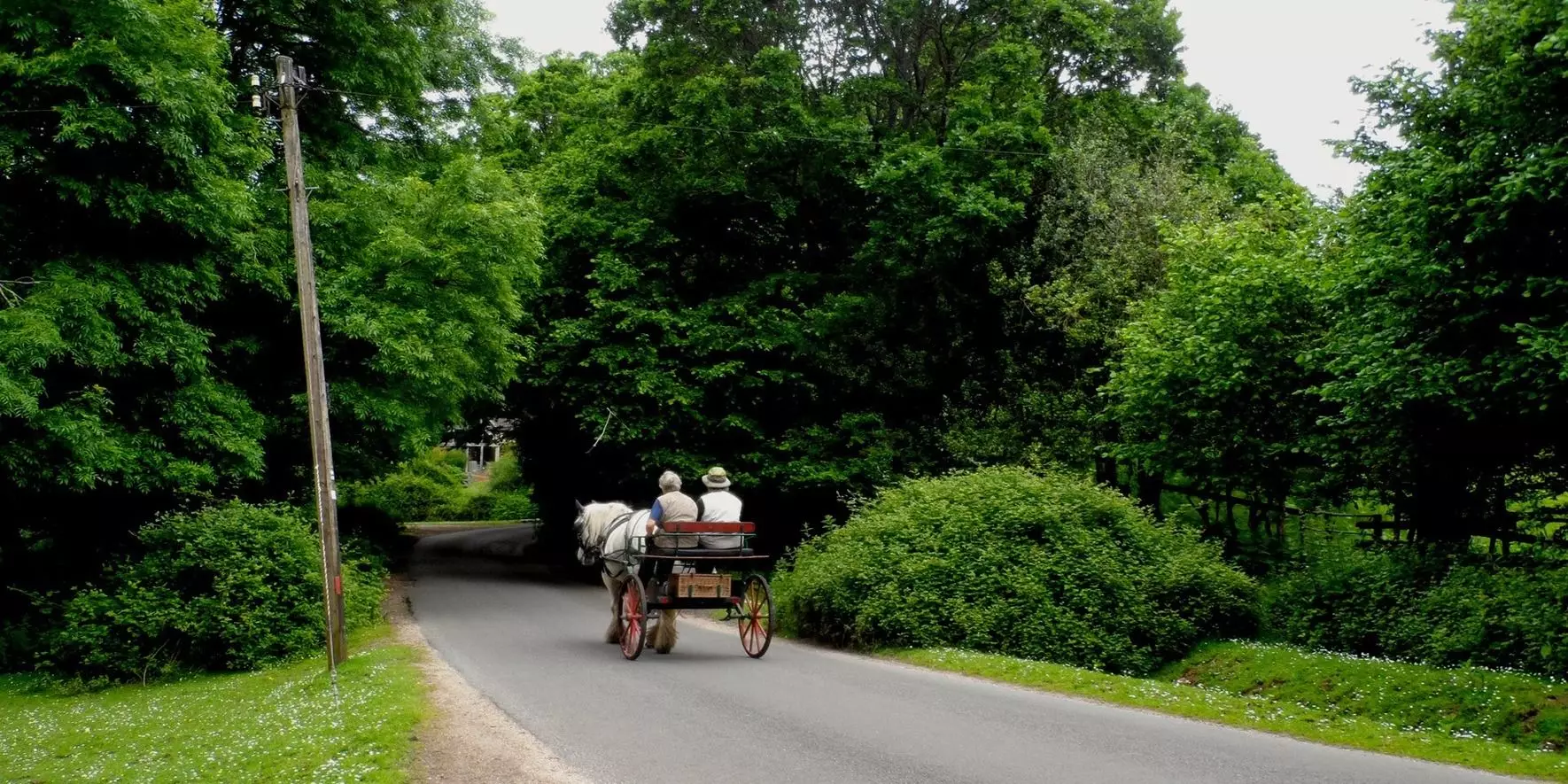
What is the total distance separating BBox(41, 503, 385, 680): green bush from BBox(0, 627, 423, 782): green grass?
Answer: 61 cm

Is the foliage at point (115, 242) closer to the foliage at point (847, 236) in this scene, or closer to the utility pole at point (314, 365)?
the utility pole at point (314, 365)

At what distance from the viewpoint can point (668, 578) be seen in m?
14.5

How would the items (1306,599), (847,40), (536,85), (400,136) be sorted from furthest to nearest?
(536,85) → (847,40) → (400,136) → (1306,599)

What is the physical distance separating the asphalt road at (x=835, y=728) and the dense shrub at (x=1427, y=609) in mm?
5741

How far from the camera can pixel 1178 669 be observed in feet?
53.5

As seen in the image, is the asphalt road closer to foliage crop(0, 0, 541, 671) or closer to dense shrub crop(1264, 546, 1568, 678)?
dense shrub crop(1264, 546, 1568, 678)

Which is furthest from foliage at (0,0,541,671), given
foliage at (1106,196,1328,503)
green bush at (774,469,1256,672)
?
foliage at (1106,196,1328,503)

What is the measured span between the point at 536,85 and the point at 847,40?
1162 cm

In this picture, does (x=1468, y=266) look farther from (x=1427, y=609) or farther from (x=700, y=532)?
(x=700, y=532)

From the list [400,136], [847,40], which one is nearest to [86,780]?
[400,136]

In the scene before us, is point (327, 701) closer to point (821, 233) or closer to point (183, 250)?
point (183, 250)

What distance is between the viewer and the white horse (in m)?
14.8

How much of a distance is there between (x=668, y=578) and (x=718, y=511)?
1.05m

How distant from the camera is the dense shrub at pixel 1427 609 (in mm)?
13508
